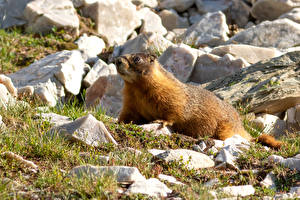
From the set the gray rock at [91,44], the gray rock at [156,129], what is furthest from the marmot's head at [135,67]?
the gray rock at [91,44]

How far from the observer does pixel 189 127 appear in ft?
26.6

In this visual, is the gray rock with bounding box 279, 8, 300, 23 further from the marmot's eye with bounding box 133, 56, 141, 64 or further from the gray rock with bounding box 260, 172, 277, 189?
the gray rock with bounding box 260, 172, 277, 189

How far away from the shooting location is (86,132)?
20.4 feet

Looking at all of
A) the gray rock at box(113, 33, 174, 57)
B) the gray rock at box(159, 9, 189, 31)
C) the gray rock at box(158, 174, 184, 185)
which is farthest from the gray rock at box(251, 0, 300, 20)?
the gray rock at box(158, 174, 184, 185)

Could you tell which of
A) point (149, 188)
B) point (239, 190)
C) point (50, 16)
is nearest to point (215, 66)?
point (50, 16)

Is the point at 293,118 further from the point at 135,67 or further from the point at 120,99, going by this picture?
the point at 120,99

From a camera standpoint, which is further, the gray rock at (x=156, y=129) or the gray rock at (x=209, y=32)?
the gray rock at (x=209, y=32)

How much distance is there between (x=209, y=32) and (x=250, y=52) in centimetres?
303

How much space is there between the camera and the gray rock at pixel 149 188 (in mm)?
4617

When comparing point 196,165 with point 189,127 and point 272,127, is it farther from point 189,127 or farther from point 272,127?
point 272,127

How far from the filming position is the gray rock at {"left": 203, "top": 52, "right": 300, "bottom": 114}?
9.90 metres

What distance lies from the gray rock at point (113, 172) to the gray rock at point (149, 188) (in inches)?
3.8

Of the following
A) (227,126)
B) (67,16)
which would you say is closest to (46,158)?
(227,126)

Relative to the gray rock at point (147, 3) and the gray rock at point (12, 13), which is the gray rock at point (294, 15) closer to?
the gray rock at point (147, 3)
